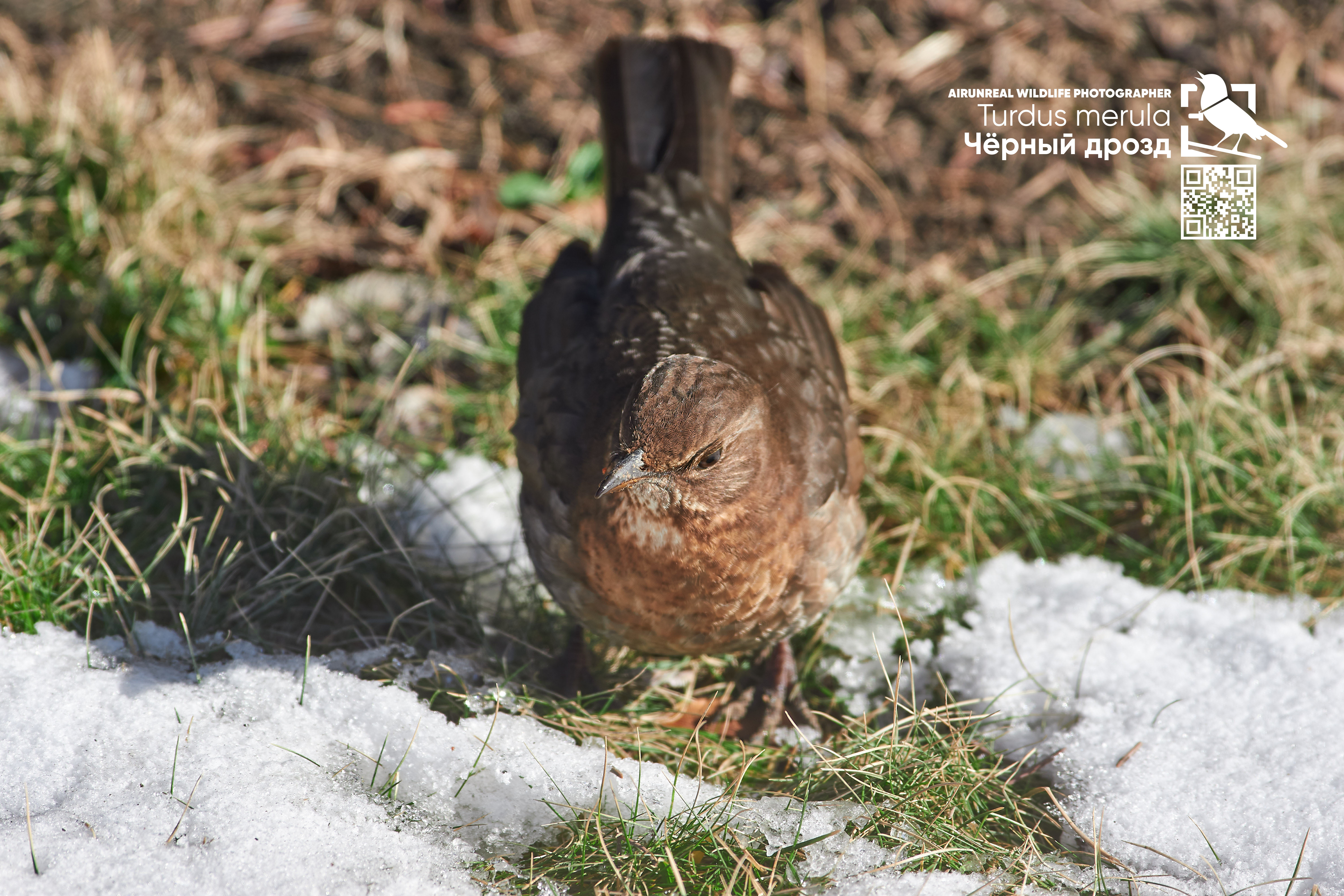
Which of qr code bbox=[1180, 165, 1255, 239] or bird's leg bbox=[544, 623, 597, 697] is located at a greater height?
qr code bbox=[1180, 165, 1255, 239]

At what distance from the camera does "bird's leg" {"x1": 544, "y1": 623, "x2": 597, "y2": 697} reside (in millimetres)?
3418

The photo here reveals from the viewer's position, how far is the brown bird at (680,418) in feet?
9.32

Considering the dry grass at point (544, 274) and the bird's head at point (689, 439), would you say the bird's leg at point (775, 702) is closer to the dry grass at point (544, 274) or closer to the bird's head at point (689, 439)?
the dry grass at point (544, 274)

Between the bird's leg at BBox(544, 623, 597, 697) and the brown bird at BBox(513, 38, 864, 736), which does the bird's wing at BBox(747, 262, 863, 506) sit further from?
the bird's leg at BBox(544, 623, 597, 697)

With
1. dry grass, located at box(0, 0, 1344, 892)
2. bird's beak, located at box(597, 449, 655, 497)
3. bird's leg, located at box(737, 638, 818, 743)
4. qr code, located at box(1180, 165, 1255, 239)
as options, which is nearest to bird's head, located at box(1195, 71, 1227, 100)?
dry grass, located at box(0, 0, 1344, 892)

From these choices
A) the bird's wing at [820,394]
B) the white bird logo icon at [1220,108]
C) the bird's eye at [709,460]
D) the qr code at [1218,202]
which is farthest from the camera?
the white bird logo icon at [1220,108]

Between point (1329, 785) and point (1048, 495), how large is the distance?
4.59 ft

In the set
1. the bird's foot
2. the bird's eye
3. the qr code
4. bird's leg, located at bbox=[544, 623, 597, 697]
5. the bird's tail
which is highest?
the bird's tail

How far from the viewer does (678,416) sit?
2699 millimetres

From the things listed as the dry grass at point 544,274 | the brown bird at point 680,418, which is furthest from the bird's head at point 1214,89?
the brown bird at point 680,418

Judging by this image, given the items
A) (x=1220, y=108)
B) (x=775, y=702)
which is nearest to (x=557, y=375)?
(x=775, y=702)

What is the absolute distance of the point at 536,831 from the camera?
2.72 metres

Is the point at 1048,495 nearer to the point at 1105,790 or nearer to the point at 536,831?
the point at 1105,790

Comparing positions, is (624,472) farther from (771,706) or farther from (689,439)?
(771,706)
